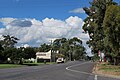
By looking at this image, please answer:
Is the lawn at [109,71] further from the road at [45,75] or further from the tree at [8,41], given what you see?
the tree at [8,41]

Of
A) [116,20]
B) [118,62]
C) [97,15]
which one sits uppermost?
[97,15]

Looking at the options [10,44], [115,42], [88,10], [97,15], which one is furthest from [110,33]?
[10,44]

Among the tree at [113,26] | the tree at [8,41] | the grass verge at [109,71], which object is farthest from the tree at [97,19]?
the tree at [8,41]

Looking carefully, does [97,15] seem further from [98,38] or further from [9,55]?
[9,55]

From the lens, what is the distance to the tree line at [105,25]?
42.0 meters

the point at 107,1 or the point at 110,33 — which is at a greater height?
the point at 107,1

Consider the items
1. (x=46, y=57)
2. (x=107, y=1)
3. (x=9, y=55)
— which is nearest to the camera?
(x=107, y=1)

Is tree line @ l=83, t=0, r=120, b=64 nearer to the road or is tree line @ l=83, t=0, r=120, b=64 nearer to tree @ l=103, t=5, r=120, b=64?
tree @ l=103, t=5, r=120, b=64

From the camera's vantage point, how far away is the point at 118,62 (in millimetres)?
72000

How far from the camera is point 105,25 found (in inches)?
1697

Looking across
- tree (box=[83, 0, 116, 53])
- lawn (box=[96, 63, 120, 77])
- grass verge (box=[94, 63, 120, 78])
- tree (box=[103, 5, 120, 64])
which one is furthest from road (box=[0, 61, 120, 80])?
tree (box=[83, 0, 116, 53])

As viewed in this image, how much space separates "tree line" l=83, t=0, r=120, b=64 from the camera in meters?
42.0

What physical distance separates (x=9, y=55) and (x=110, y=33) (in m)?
68.8

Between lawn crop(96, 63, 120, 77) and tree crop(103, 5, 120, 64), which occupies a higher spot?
tree crop(103, 5, 120, 64)
